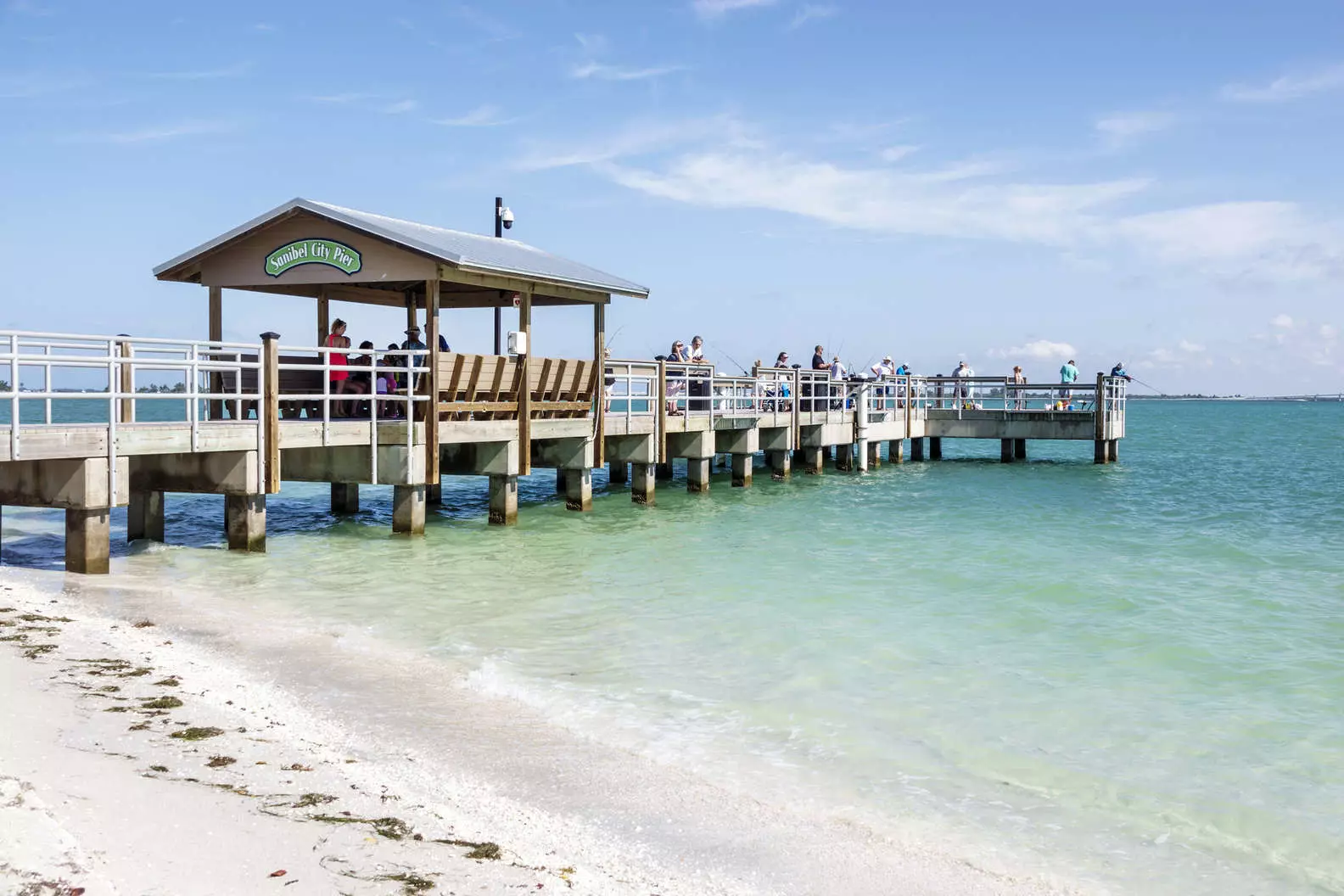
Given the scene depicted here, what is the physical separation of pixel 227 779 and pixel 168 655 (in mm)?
3265

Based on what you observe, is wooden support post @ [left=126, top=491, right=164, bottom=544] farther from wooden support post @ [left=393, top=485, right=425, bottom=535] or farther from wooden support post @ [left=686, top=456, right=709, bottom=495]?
wooden support post @ [left=686, top=456, right=709, bottom=495]

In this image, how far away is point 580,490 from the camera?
2103 cm

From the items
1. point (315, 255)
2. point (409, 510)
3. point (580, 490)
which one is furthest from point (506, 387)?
point (580, 490)

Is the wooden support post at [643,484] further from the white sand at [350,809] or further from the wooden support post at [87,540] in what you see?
the white sand at [350,809]

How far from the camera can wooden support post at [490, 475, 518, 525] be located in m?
18.8

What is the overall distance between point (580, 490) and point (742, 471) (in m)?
7.73

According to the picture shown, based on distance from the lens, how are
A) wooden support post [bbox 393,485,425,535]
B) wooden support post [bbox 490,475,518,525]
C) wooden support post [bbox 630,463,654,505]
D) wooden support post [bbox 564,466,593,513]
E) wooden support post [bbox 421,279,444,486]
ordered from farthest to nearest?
wooden support post [bbox 630,463,654,505] < wooden support post [bbox 564,466,593,513] < wooden support post [bbox 490,475,518,525] < wooden support post [bbox 393,485,425,535] < wooden support post [bbox 421,279,444,486]

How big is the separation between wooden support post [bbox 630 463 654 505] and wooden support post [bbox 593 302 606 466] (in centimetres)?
267

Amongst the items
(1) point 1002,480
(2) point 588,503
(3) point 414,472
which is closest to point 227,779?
(3) point 414,472

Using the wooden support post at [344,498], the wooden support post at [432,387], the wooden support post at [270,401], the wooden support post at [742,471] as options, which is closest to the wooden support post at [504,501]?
the wooden support post at [432,387]

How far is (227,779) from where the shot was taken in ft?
19.4

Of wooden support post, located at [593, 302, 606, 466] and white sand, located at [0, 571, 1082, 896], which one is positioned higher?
wooden support post, located at [593, 302, 606, 466]

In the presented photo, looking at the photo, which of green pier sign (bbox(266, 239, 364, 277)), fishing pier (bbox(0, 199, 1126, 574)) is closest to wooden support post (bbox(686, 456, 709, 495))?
fishing pier (bbox(0, 199, 1126, 574))

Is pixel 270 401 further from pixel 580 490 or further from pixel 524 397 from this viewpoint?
pixel 580 490
